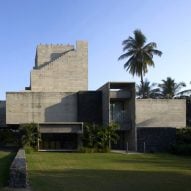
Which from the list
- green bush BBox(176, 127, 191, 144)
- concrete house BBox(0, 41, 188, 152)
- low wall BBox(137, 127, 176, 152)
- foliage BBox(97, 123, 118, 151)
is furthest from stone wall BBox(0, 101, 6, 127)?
green bush BBox(176, 127, 191, 144)

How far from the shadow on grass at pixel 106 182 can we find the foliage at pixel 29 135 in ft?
90.0

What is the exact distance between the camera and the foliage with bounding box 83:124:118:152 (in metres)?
53.2

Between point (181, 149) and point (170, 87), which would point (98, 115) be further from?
point (170, 87)

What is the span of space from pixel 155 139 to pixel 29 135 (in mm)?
13365

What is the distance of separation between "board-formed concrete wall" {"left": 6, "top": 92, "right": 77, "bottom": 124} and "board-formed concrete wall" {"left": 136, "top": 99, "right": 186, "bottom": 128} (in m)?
8.27

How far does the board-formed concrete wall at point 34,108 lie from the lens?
2298 inches

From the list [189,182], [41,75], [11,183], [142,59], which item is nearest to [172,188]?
[189,182]

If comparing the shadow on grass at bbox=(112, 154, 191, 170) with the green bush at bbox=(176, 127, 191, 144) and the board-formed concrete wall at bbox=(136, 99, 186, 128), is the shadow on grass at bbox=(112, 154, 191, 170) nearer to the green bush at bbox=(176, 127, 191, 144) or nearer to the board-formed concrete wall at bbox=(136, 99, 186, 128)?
the green bush at bbox=(176, 127, 191, 144)

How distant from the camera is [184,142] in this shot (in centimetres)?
5447

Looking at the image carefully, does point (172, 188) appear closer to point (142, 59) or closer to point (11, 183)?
point (11, 183)

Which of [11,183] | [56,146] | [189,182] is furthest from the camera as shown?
[56,146]

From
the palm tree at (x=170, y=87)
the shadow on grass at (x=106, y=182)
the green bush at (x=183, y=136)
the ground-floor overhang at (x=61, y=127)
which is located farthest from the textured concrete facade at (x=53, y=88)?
the shadow on grass at (x=106, y=182)

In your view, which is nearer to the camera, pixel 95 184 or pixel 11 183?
pixel 11 183

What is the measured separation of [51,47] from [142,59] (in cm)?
1365
